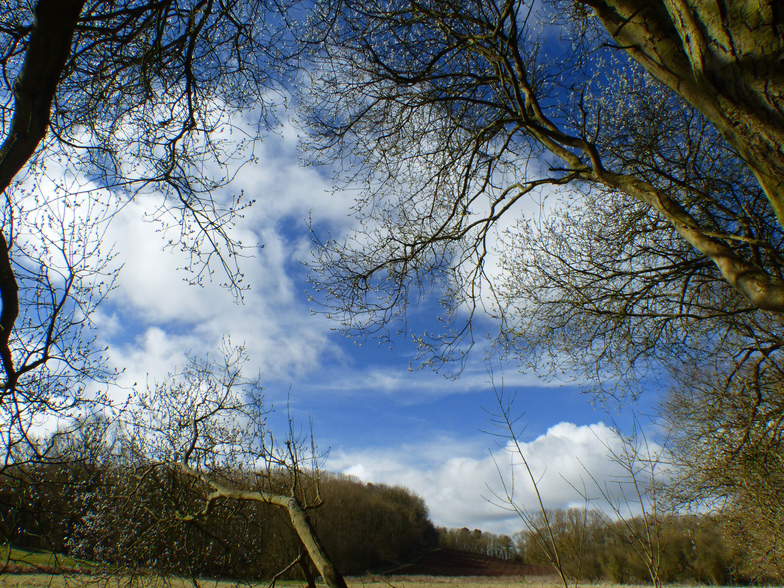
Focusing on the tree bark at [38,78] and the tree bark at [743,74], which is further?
the tree bark at [743,74]

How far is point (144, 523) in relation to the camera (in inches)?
337

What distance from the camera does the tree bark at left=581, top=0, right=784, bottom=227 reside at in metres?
2.42

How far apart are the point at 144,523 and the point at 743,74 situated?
11.1 m

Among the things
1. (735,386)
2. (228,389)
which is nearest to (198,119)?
(228,389)

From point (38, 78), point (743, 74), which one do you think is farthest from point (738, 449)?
point (38, 78)

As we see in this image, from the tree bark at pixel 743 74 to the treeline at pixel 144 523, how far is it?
446 cm

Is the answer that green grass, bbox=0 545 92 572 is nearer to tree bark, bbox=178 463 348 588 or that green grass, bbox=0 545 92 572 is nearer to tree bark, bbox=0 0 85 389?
tree bark, bbox=178 463 348 588

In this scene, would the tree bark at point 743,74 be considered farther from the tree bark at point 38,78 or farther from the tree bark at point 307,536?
the tree bark at point 307,536

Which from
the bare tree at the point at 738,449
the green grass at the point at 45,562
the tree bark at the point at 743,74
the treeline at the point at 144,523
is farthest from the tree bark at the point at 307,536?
the bare tree at the point at 738,449

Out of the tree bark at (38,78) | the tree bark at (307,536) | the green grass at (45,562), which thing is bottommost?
the green grass at (45,562)

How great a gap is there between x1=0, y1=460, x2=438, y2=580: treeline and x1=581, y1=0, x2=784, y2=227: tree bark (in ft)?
14.6

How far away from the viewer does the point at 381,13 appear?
16.7 feet

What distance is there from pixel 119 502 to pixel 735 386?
47.3 ft

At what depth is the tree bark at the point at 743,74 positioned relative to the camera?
2.42 metres
